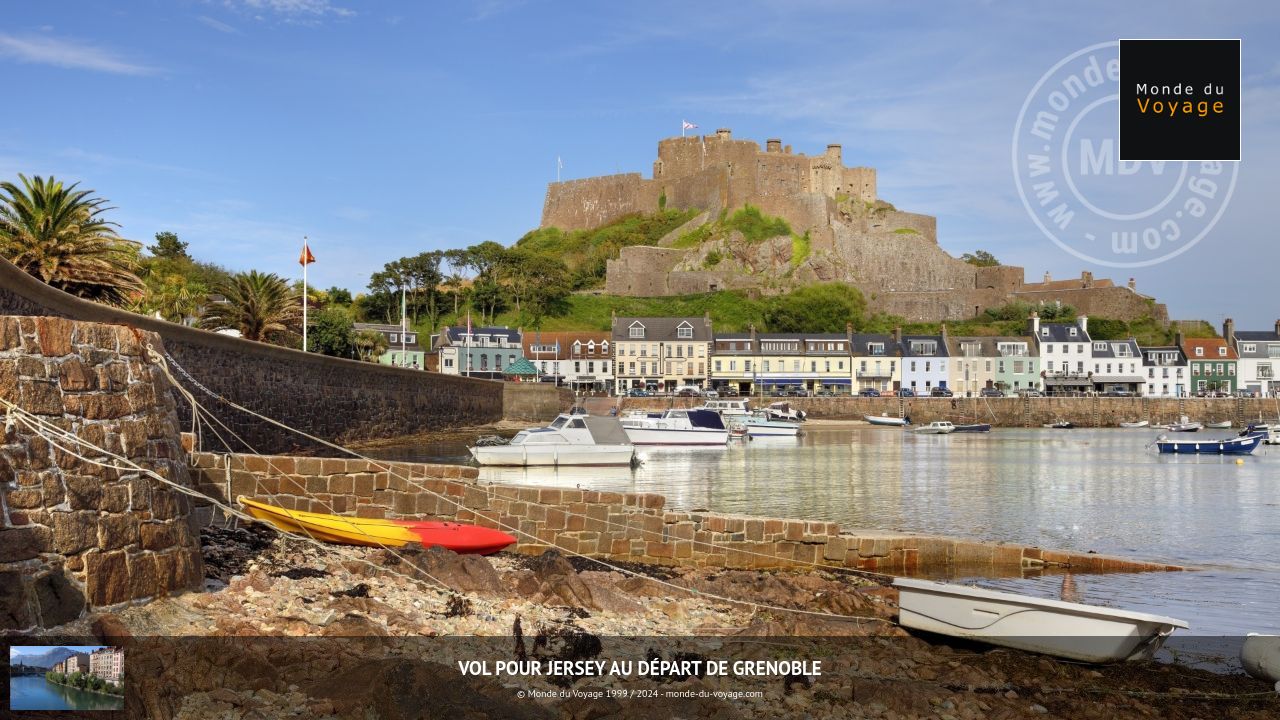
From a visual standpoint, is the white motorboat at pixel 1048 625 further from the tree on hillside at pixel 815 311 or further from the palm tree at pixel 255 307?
the tree on hillside at pixel 815 311

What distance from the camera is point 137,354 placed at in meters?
7.69

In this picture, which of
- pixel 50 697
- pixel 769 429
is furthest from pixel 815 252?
pixel 50 697

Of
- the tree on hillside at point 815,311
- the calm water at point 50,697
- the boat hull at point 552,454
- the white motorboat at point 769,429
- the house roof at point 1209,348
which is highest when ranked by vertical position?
the tree on hillside at point 815,311

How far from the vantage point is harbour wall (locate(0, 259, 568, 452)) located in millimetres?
17234

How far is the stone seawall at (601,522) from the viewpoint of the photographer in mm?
12570

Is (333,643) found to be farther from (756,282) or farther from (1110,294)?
(1110,294)

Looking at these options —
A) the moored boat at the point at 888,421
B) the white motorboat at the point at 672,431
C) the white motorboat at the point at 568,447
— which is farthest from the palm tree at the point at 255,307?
the moored boat at the point at 888,421

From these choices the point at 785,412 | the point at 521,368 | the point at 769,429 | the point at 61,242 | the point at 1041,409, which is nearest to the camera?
the point at 61,242

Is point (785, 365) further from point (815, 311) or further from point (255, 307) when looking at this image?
point (255, 307)

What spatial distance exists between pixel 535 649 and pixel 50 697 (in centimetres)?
340

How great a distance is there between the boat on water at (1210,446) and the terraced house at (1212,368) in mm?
44500

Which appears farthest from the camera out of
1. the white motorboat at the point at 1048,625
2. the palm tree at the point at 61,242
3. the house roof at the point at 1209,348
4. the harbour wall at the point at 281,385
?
the house roof at the point at 1209,348

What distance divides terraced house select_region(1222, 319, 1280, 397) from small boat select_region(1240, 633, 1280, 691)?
310ft

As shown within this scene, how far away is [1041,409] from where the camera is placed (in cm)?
8250
